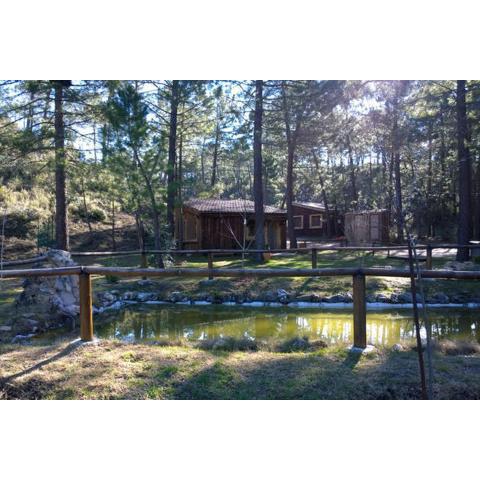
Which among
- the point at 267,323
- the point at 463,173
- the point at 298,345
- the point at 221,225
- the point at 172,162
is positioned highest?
the point at 172,162

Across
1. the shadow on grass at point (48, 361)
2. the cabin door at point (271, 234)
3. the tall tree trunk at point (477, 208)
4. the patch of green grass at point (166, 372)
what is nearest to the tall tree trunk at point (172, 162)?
the cabin door at point (271, 234)

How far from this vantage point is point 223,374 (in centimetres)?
325

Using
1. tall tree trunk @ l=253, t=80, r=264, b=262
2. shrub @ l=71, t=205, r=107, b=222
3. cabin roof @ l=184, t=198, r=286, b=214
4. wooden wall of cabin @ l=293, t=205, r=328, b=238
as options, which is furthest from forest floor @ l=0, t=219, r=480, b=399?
wooden wall of cabin @ l=293, t=205, r=328, b=238

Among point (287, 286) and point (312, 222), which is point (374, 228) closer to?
point (312, 222)

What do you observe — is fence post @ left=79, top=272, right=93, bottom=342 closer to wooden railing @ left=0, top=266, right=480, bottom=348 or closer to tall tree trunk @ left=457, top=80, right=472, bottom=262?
wooden railing @ left=0, top=266, right=480, bottom=348

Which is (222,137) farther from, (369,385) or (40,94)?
(369,385)

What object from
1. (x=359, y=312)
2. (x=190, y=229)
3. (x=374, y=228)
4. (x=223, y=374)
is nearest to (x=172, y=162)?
(x=190, y=229)

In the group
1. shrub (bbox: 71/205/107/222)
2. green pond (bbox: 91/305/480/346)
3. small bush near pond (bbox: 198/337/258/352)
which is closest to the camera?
small bush near pond (bbox: 198/337/258/352)

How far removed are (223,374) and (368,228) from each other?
16.8m

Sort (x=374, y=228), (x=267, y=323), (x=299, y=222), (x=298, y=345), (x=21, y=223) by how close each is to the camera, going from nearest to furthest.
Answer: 1. (x=298, y=345)
2. (x=267, y=323)
3. (x=21, y=223)
4. (x=374, y=228)
5. (x=299, y=222)

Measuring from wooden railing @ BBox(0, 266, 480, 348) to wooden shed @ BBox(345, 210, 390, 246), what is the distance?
13.6 meters

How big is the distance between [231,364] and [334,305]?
16.3 feet

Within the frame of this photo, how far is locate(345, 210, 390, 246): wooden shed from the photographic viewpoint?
18.3 m

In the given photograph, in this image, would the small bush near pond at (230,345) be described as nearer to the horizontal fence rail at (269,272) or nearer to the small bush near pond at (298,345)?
the small bush near pond at (298,345)
